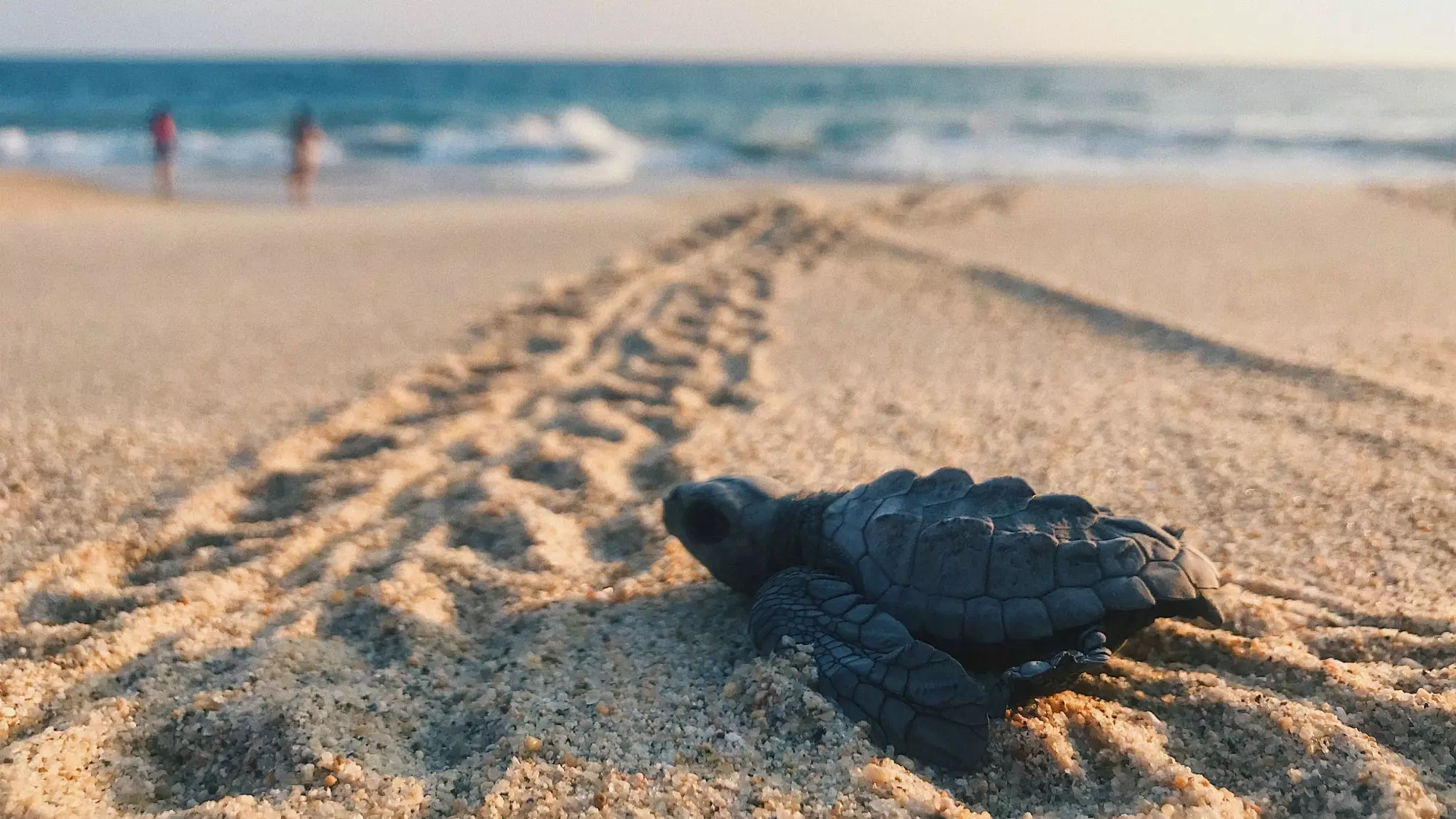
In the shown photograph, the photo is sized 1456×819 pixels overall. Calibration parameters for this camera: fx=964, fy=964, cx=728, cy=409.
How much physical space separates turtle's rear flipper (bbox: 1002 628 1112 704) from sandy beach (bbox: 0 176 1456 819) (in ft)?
0.22

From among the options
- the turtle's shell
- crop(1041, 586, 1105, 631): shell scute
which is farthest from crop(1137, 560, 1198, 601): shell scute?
crop(1041, 586, 1105, 631): shell scute

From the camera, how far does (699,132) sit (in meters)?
23.7

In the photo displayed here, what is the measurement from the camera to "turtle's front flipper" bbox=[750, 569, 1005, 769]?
75.4 inches

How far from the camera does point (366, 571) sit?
2.79 metres

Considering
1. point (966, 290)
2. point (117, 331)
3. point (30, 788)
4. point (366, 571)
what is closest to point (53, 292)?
point (117, 331)

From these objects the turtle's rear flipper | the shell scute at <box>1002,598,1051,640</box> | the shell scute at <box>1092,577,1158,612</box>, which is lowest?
the turtle's rear flipper

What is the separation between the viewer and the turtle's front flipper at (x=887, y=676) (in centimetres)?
192

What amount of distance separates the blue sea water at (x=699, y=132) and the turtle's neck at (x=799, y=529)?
39.0 ft

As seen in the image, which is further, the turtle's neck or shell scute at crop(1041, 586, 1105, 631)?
the turtle's neck

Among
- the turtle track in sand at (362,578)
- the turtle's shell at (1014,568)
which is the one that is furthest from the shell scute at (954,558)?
the turtle track in sand at (362,578)

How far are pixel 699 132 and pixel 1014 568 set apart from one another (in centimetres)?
2284

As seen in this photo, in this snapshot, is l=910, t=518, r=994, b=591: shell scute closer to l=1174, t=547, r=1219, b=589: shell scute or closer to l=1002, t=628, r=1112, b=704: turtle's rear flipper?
l=1002, t=628, r=1112, b=704: turtle's rear flipper

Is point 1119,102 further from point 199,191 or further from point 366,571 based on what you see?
point 366,571

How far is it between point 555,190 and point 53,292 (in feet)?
25.8
